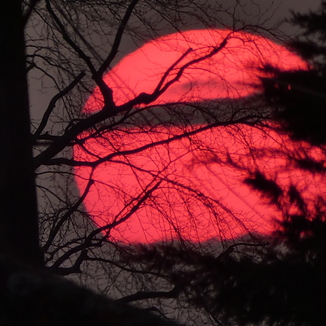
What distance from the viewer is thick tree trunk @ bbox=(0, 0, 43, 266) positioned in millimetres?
5098

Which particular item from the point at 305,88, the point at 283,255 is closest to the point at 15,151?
the point at 283,255

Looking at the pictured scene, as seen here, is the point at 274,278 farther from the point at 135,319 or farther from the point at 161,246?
the point at 135,319

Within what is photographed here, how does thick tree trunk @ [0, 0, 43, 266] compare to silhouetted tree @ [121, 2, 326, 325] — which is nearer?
silhouetted tree @ [121, 2, 326, 325]

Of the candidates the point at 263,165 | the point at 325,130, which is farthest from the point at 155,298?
the point at 325,130

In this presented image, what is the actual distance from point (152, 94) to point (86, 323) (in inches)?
122

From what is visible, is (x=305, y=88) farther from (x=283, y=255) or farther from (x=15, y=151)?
(x=15, y=151)

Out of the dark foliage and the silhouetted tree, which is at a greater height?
the dark foliage

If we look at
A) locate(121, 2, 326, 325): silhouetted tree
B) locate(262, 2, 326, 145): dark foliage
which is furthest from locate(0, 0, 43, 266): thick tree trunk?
locate(262, 2, 326, 145): dark foliage

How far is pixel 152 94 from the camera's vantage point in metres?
5.30

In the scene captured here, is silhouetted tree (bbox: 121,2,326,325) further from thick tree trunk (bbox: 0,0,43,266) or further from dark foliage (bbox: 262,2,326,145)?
thick tree trunk (bbox: 0,0,43,266)

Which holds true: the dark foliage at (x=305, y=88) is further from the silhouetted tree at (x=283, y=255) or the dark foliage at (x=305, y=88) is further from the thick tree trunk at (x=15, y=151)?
the thick tree trunk at (x=15, y=151)

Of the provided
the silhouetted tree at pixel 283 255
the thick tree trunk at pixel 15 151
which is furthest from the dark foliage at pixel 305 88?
the thick tree trunk at pixel 15 151

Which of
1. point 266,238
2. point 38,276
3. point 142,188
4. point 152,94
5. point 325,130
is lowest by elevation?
point 38,276

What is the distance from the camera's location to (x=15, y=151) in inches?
209
